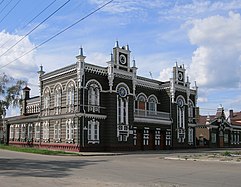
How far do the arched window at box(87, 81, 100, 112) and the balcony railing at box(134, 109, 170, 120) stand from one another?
21.2 feet

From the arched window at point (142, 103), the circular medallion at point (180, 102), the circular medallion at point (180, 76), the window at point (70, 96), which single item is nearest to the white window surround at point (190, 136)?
the circular medallion at point (180, 102)

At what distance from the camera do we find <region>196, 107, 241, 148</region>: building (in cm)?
5808

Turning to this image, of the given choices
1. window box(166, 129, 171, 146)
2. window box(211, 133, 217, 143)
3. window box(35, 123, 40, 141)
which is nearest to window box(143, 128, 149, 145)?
window box(166, 129, 171, 146)

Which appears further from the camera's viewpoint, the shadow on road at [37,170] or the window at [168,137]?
the window at [168,137]

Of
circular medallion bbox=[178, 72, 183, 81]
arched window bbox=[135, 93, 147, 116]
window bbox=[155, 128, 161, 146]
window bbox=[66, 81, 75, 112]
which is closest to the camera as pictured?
window bbox=[66, 81, 75, 112]

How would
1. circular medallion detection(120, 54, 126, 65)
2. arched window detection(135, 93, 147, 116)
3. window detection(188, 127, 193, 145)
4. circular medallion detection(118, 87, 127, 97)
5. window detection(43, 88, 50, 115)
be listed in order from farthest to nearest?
1. window detection(188, 127, 193, 145)
2. arched window detection(135, 93, 147, 116)
3. window detection(43, 88, 50, 115)
4. circular medallion detection(120, 54, 126, 65)
5. circular medallion detection(118, 87, 127, 97)

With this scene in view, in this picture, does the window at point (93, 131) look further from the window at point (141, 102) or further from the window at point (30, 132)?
the window at point (30, 132)

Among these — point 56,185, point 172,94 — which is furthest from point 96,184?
point 172,94

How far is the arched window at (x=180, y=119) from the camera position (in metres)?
49.6

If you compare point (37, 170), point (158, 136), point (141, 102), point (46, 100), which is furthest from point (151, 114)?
point (37, 170)

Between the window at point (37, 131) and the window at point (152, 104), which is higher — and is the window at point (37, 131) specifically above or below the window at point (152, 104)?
below

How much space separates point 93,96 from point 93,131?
393 cm

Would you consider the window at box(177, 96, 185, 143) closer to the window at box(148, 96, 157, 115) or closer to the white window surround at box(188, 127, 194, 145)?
the white window surround at box(188, 127, 194, 145)

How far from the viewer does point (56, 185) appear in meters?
12.1
